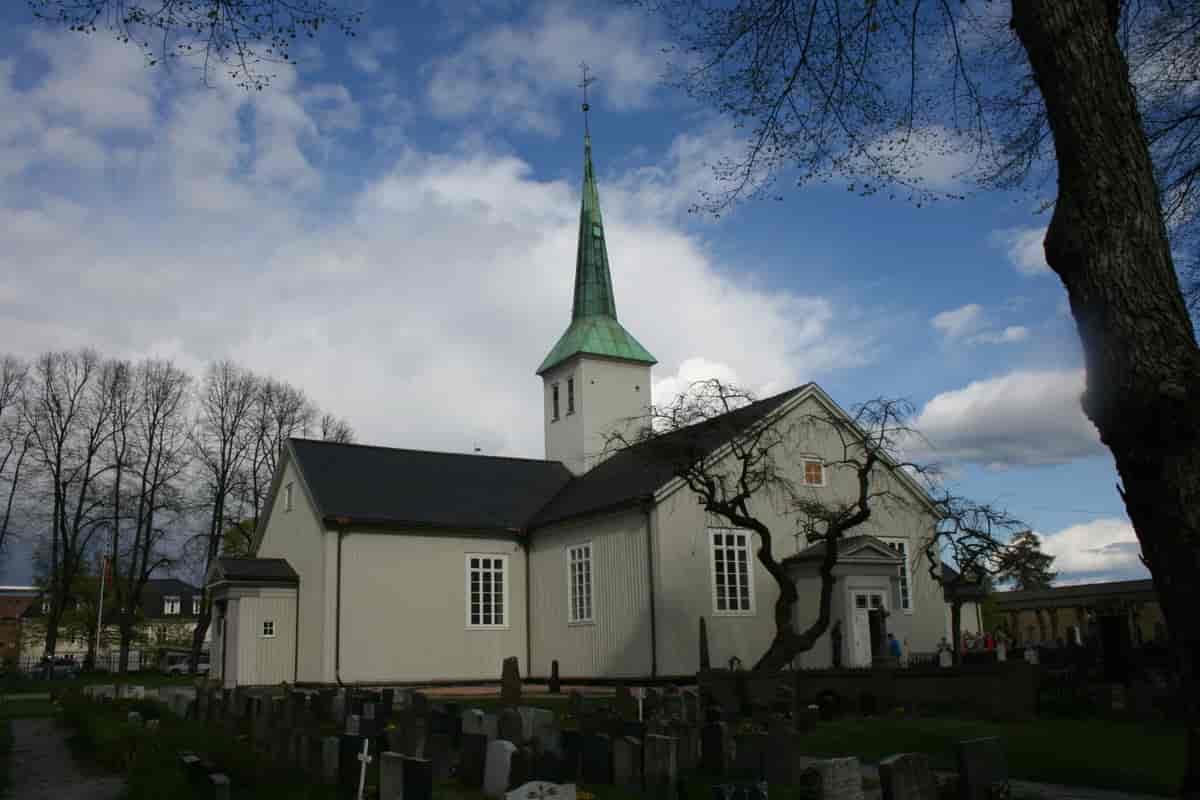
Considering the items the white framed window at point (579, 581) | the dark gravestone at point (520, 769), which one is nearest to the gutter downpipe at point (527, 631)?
the white framed window at point (579, 581)

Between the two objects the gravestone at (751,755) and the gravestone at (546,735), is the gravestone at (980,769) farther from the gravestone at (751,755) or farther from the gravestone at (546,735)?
the gravestone at (546,735)

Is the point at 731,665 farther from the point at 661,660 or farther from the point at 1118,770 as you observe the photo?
the point at 1118,770

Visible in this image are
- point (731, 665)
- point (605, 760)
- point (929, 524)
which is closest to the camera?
point (605, 760)

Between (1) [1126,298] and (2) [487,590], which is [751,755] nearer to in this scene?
(1) [1126,298]

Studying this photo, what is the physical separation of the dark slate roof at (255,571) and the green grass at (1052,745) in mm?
16535

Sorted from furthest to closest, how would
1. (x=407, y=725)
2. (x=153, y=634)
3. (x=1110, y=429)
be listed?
(x=153, y=634) < (x=407, y=725) < (x=1110, y=429)

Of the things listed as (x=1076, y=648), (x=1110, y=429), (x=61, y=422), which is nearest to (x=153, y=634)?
(x=61, y=422)

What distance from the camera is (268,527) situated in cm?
3055

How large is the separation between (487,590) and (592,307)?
35.5ft

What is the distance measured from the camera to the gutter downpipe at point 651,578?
23.2 m

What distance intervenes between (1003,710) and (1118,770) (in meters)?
5.51

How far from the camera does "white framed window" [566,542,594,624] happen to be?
84.6 ft

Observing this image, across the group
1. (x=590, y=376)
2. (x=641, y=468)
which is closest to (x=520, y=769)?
(x=641, y=468)

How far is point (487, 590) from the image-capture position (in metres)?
27.7
